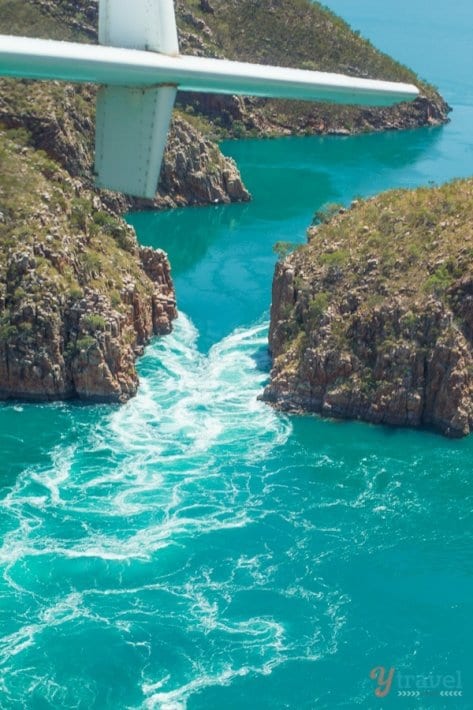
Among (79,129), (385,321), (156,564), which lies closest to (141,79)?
(156,564)

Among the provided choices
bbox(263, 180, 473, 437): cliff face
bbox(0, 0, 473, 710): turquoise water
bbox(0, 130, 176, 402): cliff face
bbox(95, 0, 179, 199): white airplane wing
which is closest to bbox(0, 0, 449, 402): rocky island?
bbox(0, 130, 176, 402): cliff face

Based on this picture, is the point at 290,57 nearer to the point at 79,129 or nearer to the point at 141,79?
the point at 79,129

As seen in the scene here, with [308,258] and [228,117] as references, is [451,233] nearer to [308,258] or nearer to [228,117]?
[308,258]

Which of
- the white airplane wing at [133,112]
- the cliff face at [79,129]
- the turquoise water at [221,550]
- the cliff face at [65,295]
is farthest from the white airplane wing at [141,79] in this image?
the cliff face at [79,129]

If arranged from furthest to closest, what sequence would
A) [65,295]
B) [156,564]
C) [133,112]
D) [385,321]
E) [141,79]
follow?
[65,295], [385,321], [156,564], [133,112], [141,79]

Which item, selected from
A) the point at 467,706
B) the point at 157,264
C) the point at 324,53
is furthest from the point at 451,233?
the point at 324,53

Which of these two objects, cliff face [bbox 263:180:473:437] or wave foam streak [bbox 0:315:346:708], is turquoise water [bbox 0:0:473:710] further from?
cliff face [bbox 263:180:473:437]
